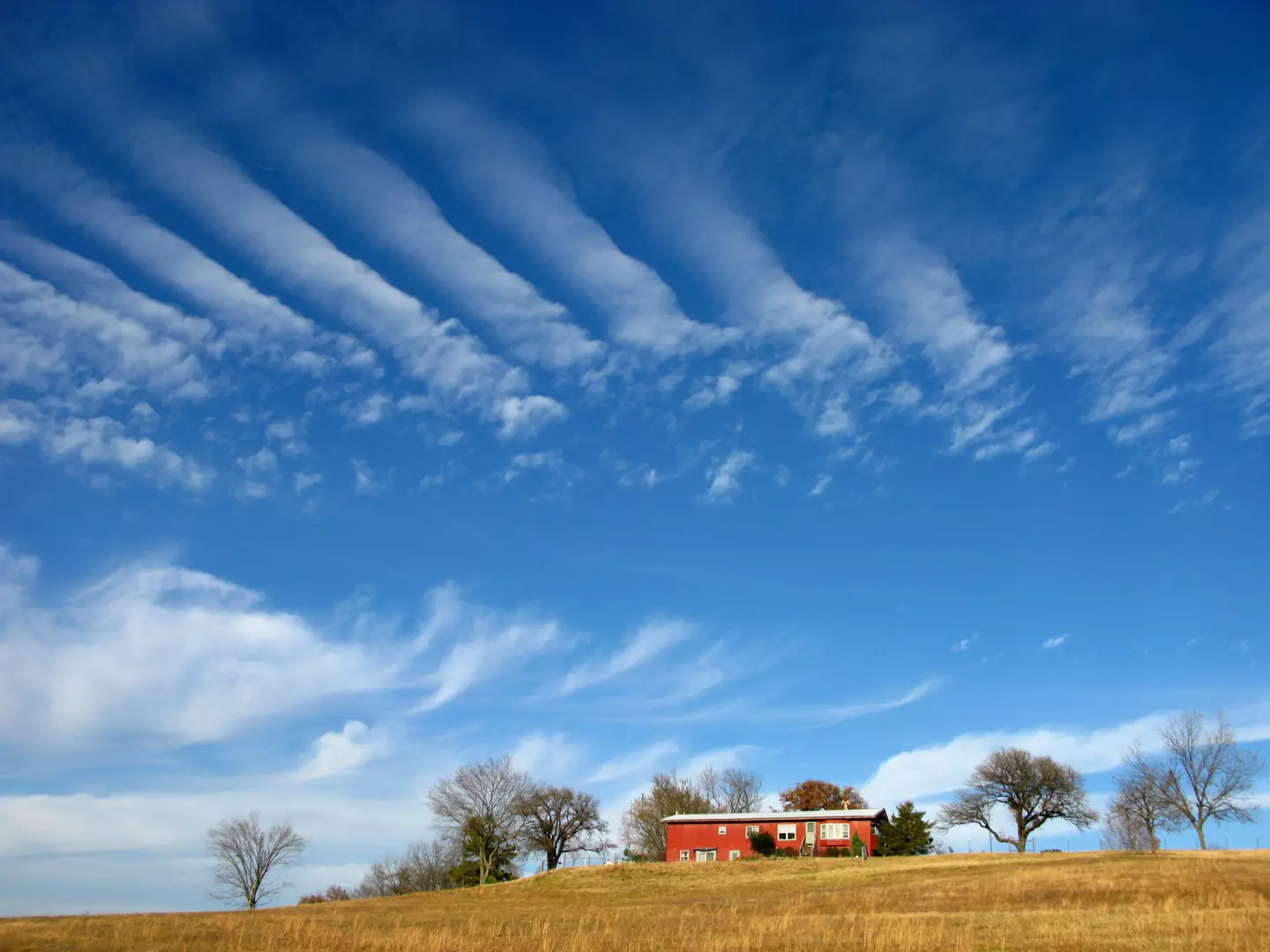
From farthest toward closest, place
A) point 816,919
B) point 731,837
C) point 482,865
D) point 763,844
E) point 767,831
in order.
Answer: point 482,865, point 731,837, point 767,831, point 763,844, point 816,919

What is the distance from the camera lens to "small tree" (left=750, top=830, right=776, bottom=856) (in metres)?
74.2

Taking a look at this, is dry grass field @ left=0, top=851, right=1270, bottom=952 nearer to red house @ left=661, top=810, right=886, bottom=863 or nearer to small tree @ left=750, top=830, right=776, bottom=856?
small tree @ left=750, top=830, right=776, bottom=856

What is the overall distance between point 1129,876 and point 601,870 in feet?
111

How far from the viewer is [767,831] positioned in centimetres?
7875

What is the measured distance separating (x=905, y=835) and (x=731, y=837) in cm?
1596

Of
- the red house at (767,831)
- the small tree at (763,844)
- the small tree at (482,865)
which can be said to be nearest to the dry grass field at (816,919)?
the small tree at (763,844)

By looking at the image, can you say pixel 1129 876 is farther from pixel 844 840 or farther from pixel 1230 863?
pixel 844 840

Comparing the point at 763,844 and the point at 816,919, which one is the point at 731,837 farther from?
the point at 816,919

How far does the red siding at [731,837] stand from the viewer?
77000 mm

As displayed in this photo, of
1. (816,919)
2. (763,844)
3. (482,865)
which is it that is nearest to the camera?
(816,919)

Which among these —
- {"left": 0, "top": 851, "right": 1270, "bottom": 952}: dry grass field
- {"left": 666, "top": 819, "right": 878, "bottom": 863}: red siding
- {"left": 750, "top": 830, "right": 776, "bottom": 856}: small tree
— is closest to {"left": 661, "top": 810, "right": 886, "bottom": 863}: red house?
{"left": 666, "top": 819, "right": 878, "bottom": 863}: red siding

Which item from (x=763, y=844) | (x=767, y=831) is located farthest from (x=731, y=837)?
(x=763, y=844)

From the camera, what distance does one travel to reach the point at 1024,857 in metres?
56.6

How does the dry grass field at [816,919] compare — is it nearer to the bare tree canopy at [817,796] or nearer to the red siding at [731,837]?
the red siding at [731,837]
